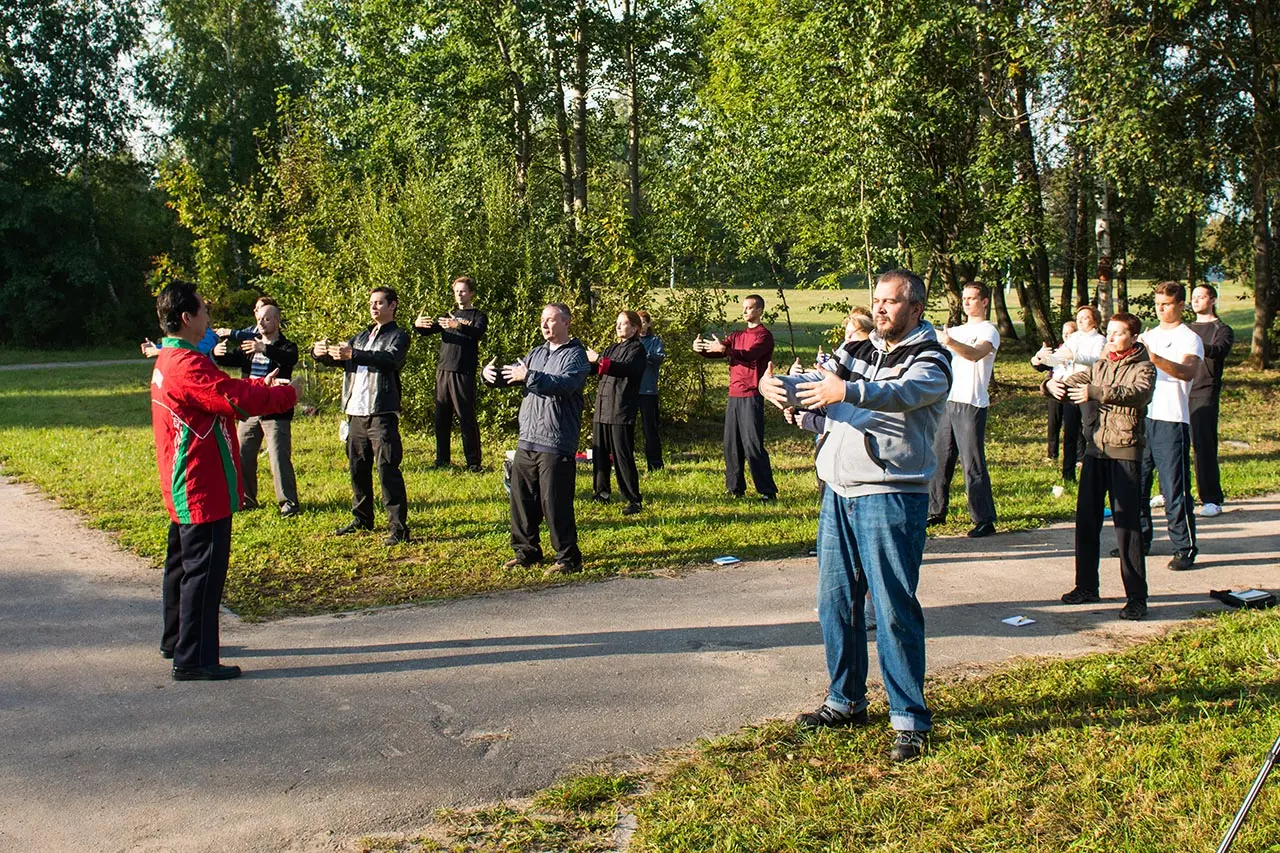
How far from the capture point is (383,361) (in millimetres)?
8898

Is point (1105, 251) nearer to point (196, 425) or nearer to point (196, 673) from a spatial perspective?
point (196, 425)

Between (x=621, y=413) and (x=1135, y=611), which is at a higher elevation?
(x=621, y=413)

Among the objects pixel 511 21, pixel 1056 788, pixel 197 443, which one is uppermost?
pixel 511 21

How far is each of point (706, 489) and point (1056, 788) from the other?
722 cm

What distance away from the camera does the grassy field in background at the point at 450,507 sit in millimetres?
8078

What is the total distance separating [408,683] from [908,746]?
8.69 ft

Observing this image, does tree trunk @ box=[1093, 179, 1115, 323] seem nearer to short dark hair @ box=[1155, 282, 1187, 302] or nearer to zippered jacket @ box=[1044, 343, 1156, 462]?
short dark hair @ box=[1155, 282, 1187, 302]

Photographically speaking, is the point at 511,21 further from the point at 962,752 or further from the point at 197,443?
the point at 962,752

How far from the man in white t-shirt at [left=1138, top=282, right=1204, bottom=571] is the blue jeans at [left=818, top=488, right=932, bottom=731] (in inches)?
164

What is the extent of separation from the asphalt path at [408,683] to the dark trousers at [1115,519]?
268mm

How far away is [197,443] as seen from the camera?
230 inches

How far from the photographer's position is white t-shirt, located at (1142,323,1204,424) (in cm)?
807

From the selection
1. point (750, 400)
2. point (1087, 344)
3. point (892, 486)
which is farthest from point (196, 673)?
point (1087, 344)

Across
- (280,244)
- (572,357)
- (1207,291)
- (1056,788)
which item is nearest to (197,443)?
(572,357)
